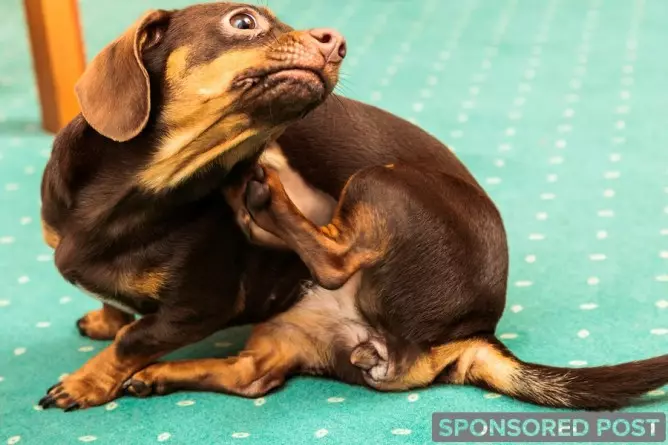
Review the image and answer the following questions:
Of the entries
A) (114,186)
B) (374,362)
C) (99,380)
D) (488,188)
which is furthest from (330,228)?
(488,188)

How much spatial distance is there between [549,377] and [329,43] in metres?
0.76

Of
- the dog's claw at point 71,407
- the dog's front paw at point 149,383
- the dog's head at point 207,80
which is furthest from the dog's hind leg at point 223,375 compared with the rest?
the dog's head at point 207,80

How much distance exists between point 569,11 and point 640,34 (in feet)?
1.72

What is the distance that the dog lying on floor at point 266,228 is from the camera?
63.7 inches

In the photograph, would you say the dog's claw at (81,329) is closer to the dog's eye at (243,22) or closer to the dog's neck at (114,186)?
the dog's neck at (114,186)

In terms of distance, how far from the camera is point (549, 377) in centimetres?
177

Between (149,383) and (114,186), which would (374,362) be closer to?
(149,383)

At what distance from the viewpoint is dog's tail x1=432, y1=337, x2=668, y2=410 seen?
1708 mm

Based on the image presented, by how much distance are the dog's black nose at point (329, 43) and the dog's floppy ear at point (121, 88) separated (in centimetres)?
30

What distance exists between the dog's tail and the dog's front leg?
52 centimetres

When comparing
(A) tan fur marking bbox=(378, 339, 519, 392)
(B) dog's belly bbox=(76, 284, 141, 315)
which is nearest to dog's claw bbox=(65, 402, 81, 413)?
(B) dog's belly bbox=(76, 284, 141, 315)

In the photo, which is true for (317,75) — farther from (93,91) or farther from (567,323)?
(567,323)

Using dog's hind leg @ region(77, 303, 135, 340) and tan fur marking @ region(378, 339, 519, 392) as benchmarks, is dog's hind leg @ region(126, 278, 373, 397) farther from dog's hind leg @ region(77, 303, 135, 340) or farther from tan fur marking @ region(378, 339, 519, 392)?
dog's hind leg @ region(77, 303, 135, 340)

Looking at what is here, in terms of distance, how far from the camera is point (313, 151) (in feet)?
6.26
